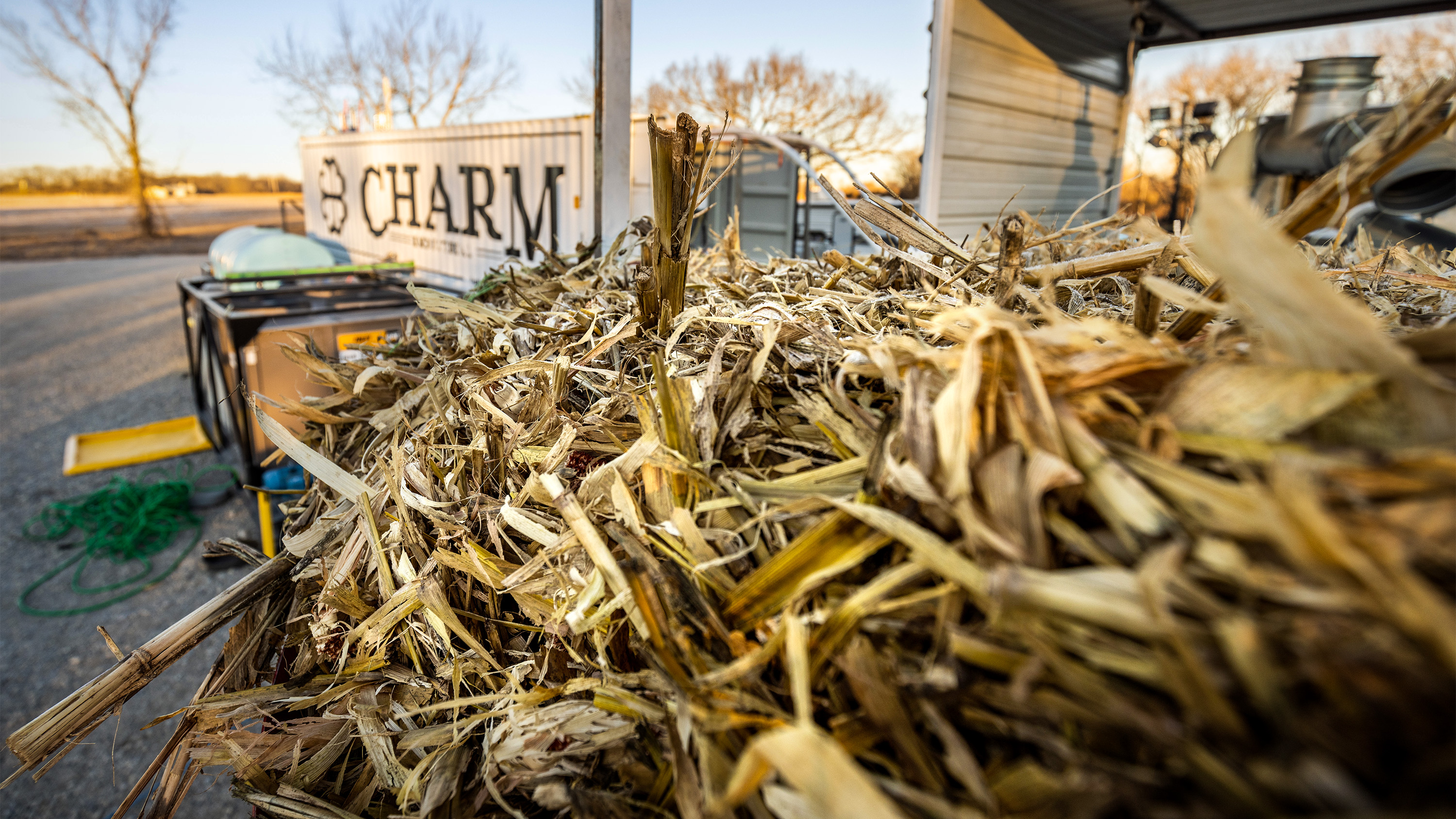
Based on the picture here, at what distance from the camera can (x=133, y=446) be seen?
5.93m

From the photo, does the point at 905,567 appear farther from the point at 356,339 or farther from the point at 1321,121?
the point at 1321,121

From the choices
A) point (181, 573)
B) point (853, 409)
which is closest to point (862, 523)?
point (853, 409)

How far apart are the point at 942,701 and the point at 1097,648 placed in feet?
0.49

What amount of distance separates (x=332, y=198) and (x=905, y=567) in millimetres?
13700

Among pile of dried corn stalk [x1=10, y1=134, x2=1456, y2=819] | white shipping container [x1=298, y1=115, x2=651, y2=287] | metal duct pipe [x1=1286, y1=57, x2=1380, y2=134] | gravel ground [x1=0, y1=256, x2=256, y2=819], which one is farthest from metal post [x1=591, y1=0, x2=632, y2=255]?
metal duct pipe [x1=1286, y1=57, x2=1380, y2=134]

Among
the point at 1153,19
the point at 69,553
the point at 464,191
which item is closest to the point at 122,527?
the point at 69,553

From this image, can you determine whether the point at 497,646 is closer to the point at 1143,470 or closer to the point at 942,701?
the point at 942,701

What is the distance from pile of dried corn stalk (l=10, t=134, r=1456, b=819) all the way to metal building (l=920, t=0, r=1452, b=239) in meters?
5.21

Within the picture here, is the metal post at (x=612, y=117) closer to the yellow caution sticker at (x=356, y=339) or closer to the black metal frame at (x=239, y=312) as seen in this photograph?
the black metal frame at (x=239, y=312)

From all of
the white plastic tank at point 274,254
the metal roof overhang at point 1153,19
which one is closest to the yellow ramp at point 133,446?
the white plastic tank at point 274,254

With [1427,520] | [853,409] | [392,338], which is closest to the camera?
[1427,520]

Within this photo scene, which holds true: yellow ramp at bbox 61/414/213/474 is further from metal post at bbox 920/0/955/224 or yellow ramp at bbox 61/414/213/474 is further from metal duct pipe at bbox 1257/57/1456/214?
metal duct pipe at bbox 1257/57/1456/214

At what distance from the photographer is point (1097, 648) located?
561 mm

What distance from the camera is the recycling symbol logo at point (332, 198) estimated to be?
11.5 meters
